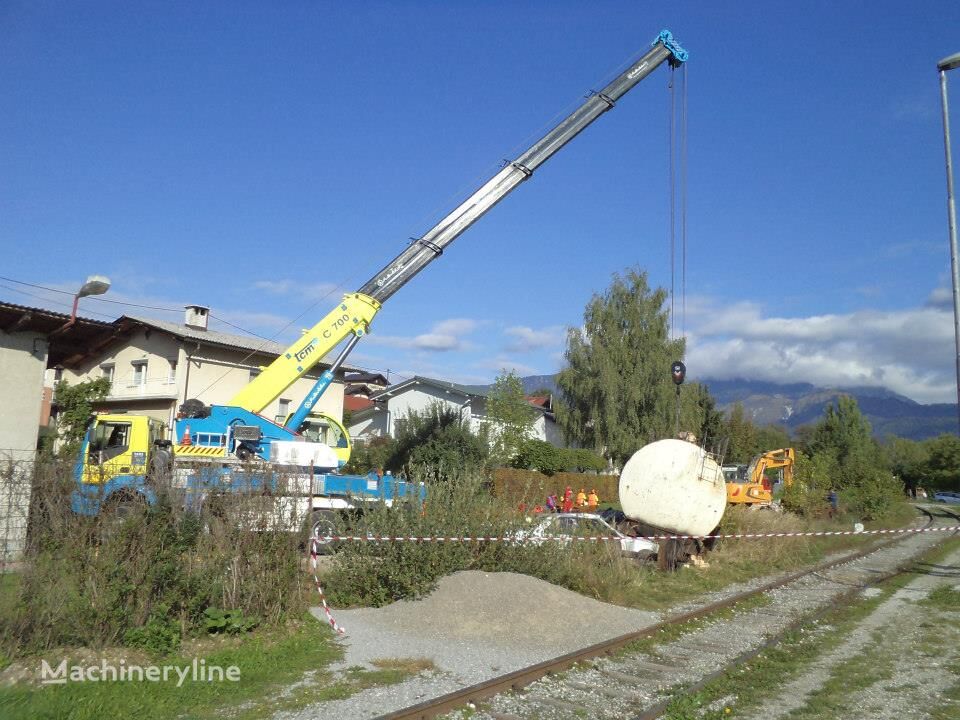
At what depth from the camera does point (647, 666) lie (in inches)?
356

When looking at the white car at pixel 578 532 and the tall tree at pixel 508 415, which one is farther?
the tall tree at pixel 508 415

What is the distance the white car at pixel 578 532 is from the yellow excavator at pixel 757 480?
8.17 metres

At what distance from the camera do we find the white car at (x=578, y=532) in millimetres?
12766

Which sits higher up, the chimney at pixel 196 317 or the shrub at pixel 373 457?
the chimney at pixel 196 317

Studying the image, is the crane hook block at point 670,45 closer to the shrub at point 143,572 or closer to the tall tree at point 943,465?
the shrub at point 143,572

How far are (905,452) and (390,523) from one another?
122 metres

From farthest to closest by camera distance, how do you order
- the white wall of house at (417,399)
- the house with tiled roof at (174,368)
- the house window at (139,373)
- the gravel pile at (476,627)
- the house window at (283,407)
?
the white wall of house at (417,399)
the house window at (283,407)
the house window at (139,373)
the house with tiled roof at (174,368)
the gravel pile at (476,627)

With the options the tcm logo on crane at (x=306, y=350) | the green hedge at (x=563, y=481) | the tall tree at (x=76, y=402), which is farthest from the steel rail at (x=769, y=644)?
the tall tree at (x=76, y=402)

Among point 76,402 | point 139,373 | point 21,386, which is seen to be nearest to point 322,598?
point 21,386

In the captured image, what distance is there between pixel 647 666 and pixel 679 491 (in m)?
7.65

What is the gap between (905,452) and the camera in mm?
114750

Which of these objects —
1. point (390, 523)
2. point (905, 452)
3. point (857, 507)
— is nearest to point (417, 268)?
point (390, 523)

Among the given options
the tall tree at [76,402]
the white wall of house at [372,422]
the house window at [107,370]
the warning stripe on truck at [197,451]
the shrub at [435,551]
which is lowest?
the shrub at [435,551]

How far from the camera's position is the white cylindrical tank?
1633 centimetres
